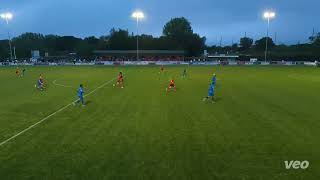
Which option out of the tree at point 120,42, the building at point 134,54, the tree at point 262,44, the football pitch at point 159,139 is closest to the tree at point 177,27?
the tree at point 120,42

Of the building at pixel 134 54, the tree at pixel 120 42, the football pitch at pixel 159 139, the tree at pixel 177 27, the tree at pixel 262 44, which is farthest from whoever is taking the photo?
the tree at pixel 262 44

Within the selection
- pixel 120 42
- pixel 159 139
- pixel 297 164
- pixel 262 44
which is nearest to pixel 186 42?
pixel 120 42

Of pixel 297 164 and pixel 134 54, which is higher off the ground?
pixel 134 54

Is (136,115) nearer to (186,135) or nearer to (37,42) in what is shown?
(186,135)

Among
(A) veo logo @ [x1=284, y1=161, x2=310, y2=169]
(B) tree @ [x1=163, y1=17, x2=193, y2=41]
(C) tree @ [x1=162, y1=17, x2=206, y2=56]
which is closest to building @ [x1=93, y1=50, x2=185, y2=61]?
(C) tree @ [x1=162, y1=17, x2=206, y2=56]

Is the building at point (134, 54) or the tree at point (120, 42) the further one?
the tree at point (120, 42)

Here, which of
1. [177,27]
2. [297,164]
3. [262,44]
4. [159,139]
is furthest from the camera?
[262,44]

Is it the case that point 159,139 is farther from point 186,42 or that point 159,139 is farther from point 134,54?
point 186,42

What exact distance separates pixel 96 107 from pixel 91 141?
997 cm

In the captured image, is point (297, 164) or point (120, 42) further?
point (120, 42)

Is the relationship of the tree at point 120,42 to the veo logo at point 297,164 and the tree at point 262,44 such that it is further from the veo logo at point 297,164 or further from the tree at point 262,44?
the veo logo at point 297,164

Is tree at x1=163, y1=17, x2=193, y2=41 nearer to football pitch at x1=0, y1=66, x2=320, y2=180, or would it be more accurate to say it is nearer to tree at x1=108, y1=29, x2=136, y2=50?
tree at x1=108, y1=29, x2=136, y2=50

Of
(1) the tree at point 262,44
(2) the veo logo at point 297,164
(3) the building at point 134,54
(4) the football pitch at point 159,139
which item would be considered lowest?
(2) the veo logo at point 297,164

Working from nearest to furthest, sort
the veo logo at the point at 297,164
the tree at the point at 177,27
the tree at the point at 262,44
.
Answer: the veo logo at the point at 297,164 < the tree at the point at 177,27 < the tree at the point at 262,44
